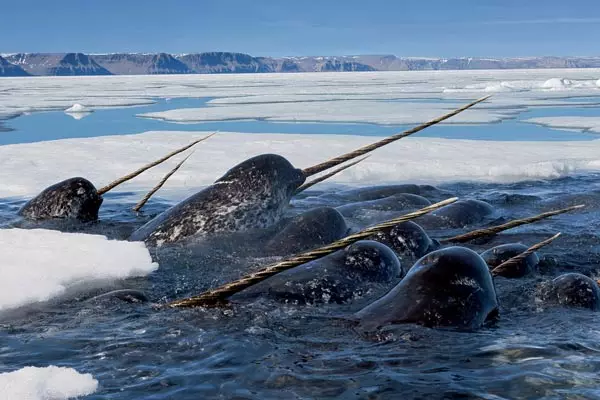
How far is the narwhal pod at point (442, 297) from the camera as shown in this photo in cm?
406

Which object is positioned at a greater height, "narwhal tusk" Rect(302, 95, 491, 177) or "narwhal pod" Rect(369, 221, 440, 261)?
"narwhal tusk" Rect(302, 95, 491, 177)

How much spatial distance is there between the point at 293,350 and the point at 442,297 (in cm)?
96

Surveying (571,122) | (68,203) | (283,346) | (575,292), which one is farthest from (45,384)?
(571,122)

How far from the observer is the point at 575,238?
277 inches

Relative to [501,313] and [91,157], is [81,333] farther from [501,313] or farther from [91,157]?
[91,157]

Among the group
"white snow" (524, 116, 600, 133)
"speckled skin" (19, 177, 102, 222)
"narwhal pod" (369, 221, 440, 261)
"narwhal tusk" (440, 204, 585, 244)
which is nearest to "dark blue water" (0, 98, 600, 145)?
"white snow" (524, 116, 600, 133)

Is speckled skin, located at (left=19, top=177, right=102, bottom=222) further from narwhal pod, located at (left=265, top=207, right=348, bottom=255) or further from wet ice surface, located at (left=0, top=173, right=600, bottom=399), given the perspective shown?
wet ice surface, located at (left=0, top=173, right=600, bottom=399)

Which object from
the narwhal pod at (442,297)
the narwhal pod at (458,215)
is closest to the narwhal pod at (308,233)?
the narwhal pod at (458,215)

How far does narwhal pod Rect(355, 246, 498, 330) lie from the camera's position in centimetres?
406

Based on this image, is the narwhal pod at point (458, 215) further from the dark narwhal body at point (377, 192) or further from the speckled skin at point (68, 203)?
the speckled skin at point (68, 203)

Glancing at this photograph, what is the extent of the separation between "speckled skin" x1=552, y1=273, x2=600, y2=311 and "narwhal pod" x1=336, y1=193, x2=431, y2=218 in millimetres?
3278

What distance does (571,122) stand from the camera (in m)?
21.6

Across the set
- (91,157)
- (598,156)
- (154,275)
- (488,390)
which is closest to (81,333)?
(154,275)

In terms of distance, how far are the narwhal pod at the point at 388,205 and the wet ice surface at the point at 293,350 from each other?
280 centimetres
